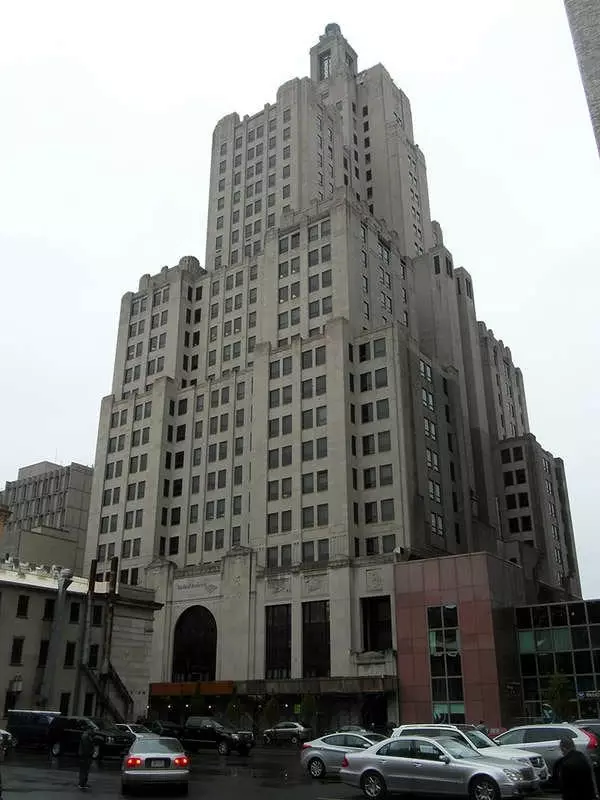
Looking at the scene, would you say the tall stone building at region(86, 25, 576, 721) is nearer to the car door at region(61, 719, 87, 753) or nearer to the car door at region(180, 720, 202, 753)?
the car door at region(180, 720, 202, 753)

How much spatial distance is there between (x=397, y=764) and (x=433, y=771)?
1107mm

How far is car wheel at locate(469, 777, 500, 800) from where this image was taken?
17.1 m

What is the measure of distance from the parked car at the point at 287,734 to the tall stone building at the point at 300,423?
700 centimetres

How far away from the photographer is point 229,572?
238ft

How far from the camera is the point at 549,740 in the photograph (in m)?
22.3

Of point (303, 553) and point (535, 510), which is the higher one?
point (535, 510)

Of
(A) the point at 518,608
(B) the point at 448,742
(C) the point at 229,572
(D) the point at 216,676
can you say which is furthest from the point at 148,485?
(B) the point at 448,742

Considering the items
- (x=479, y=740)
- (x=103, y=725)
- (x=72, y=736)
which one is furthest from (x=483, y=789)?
(x=72, y=736)

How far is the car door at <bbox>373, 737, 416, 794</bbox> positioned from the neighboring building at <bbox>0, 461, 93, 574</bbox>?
283ft

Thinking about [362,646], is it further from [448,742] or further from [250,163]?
[250,163]

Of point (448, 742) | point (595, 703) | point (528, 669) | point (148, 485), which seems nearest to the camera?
point (448, 742)

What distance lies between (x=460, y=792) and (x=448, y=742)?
60.8 inches

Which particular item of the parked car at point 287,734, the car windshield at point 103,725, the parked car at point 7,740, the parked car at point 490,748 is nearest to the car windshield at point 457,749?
the parked car at point 490,748

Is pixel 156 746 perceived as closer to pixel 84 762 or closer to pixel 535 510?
pixel 84 762
